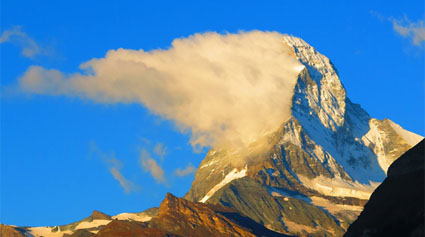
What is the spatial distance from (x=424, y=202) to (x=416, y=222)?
5.89m

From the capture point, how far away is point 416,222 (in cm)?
19475

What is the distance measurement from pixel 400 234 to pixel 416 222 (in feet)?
18.1

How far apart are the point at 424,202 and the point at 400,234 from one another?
27.0 ft

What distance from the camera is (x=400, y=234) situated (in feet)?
652
